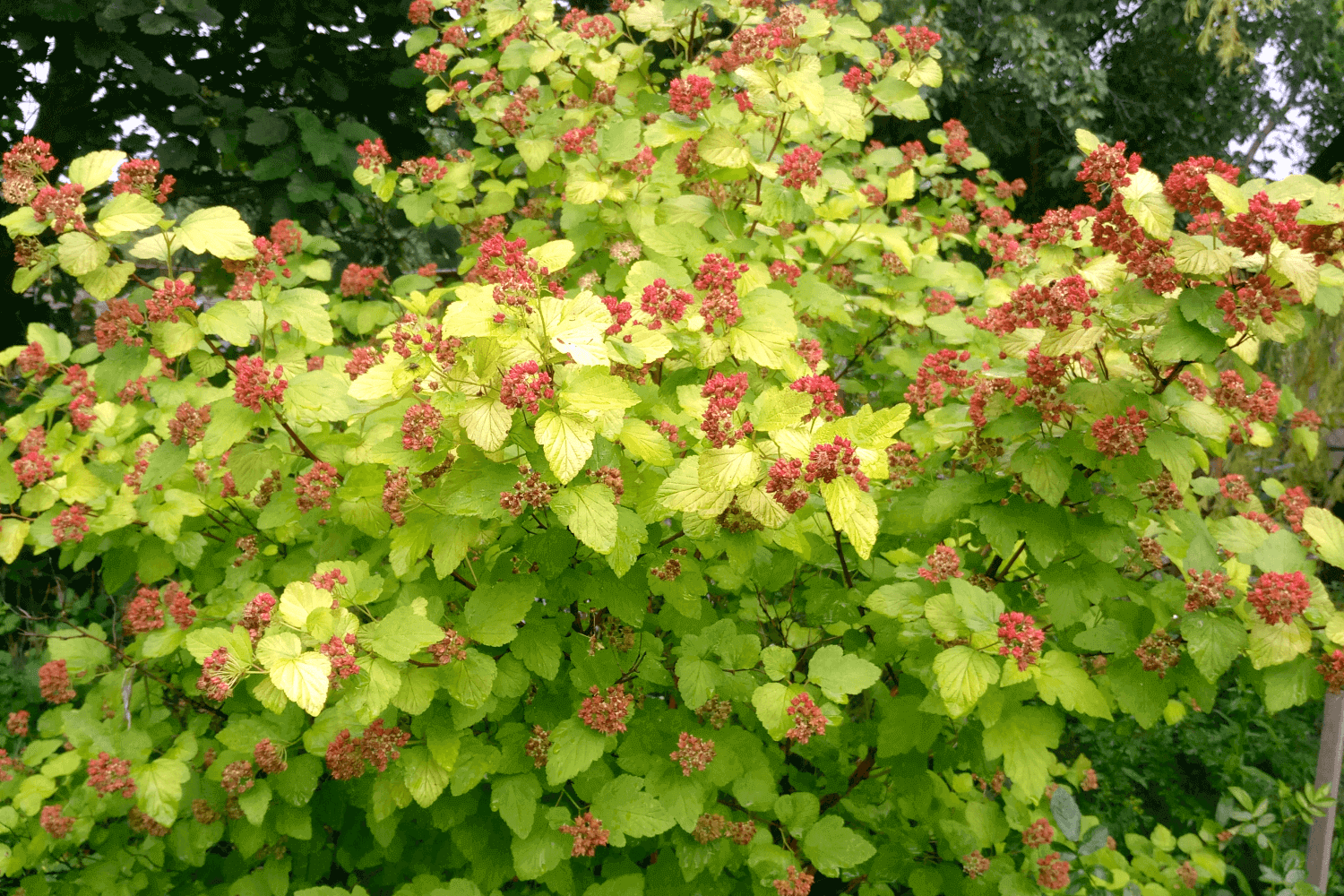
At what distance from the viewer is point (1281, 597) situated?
6.38 feet

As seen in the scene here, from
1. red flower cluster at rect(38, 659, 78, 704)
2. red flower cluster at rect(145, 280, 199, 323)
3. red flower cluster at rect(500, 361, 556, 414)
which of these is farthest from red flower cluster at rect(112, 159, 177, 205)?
red flower cluster at rect(38, 659, 78, 704)

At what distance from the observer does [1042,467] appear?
2031mm

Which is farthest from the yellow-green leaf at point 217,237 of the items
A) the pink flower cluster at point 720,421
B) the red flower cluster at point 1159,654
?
the red flower cluster at point 1159,654

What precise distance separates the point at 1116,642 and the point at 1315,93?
1055cm

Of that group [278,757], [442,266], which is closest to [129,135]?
[442,266]

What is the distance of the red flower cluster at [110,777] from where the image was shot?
260 centimetres

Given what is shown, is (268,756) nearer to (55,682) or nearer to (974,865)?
(55,682)

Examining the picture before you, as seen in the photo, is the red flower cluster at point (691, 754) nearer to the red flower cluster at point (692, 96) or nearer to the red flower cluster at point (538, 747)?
the red flower cluster at point (538, 747)

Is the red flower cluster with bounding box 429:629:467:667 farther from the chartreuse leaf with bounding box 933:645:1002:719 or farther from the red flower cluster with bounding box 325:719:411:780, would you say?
the chartreuse leaf with bounding box 933:645:1002:719

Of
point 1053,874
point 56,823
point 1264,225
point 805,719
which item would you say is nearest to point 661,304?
point 805,719

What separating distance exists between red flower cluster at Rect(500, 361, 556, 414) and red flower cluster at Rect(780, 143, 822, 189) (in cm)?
135

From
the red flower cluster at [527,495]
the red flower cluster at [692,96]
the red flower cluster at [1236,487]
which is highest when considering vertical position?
the red flower cluster at [692,96]

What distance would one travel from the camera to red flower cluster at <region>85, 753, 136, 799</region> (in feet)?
8.54

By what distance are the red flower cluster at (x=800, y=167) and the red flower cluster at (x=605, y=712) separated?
162 centimetres
